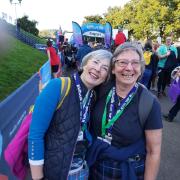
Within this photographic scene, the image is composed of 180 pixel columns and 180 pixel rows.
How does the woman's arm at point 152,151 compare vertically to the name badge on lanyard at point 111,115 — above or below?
below

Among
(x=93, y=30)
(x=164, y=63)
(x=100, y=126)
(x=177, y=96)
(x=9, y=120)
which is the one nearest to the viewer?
(x=100, y=126)

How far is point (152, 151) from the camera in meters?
2.22

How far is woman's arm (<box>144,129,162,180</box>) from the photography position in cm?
218

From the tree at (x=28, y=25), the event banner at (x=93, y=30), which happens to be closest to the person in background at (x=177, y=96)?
the event banner at (x=93, y=30)

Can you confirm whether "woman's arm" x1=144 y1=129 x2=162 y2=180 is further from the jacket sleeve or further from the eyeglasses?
the jacket sleeve

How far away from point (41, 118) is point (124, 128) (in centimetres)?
54

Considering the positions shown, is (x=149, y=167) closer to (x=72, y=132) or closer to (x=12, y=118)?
(x=72, y=132)

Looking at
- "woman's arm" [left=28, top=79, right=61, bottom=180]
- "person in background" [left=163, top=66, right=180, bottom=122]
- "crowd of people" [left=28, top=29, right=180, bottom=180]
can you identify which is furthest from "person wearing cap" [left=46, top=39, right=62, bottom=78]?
"woman's arm" [left=28, top=79, right=61, bottom=180]

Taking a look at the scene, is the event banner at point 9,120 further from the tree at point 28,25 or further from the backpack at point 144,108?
the tree at point 28,25

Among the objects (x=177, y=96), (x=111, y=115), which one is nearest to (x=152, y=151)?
(x=111, y=115)

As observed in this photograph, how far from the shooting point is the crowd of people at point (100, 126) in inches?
78.5

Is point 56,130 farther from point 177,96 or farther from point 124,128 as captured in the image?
point 177,96

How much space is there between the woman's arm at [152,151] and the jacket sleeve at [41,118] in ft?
2.16

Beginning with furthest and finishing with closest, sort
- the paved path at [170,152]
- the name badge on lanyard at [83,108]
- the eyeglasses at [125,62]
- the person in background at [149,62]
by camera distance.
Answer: the person in background at [149,62] < the paved path at [170,152] < the eyeglasses at [125,62] < the name badge on lanyard at [83,108]
